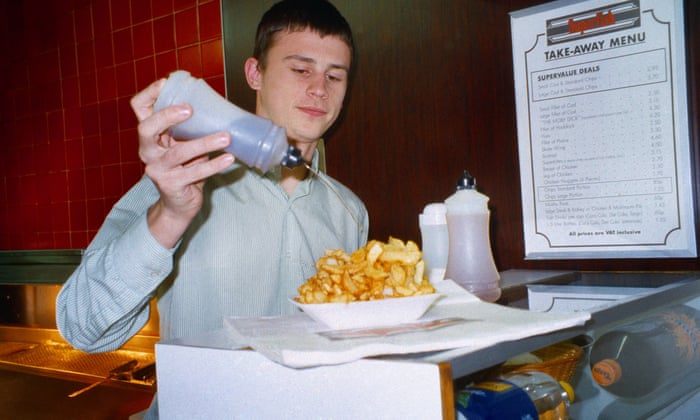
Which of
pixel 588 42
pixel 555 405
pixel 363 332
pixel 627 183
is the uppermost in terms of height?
pixel 588 42

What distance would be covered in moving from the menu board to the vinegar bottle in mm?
308

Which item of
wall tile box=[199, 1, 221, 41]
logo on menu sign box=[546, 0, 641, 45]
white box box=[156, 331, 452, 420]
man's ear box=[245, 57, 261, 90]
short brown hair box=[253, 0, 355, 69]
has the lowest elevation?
white box box=[156, 331, 452, 420]

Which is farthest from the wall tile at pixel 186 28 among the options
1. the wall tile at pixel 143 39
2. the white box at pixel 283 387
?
the white box at pixel 283 387

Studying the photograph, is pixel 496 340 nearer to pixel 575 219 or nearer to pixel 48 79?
pixel 575 219

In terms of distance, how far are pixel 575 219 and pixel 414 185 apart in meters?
0.45

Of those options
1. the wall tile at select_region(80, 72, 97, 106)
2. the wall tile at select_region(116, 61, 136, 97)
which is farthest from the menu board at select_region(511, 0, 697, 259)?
the wall tile at select_region(80, 72, 97, 106)

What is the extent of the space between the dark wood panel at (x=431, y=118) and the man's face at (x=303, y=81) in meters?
0.32

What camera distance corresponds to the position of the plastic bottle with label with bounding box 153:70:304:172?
0.78 meters

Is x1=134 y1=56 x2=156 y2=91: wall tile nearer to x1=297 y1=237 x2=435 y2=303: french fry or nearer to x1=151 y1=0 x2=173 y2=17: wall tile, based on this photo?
x1=151 y1=0 x2=173 y2=17: wall tile

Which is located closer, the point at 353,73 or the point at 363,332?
the point at 363,332

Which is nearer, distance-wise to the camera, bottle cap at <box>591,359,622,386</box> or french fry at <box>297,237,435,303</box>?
french fry at <box>297,237,435,303</box>

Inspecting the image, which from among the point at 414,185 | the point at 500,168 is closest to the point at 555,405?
the point at 500,168

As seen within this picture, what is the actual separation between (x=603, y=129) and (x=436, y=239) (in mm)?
571

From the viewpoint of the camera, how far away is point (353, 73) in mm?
1738
